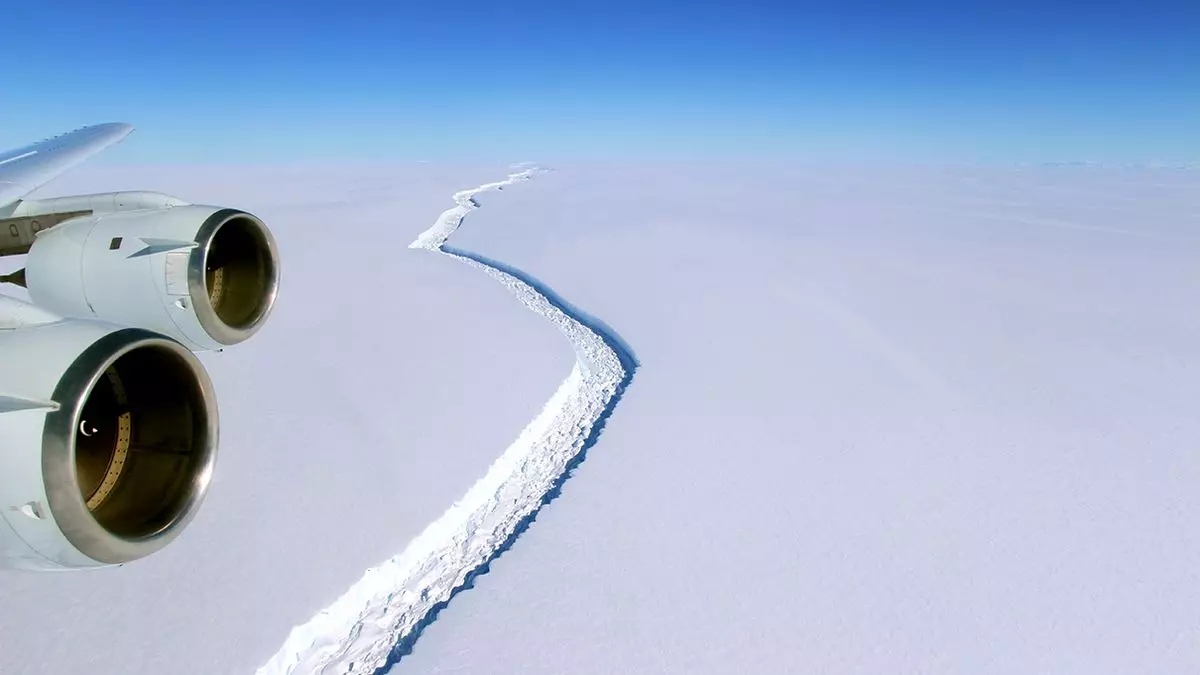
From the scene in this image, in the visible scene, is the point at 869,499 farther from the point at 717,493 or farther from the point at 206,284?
the point at 206,284

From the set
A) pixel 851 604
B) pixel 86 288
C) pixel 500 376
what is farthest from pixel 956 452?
pixel 86 288

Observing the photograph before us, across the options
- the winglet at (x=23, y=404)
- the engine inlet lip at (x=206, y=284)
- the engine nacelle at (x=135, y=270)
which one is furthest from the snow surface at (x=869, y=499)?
the winglet at (x=23, y=404)

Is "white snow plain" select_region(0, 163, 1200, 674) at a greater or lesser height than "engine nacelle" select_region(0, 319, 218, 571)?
lesser

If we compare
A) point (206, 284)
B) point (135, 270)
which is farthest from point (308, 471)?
point (135, 270)

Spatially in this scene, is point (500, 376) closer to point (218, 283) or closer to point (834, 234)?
point (218, 283)

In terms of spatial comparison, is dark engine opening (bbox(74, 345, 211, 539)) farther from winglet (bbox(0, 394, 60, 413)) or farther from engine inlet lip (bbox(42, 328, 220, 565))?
winglet (bbox(0, 394, 60, 413))

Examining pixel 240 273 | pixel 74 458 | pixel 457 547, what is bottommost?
pixel 457 547

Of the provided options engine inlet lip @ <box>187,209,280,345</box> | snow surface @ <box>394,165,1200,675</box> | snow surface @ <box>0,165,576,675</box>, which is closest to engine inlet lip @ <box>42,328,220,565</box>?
engine inlet lip @ <box>187,209,280,345</box>
